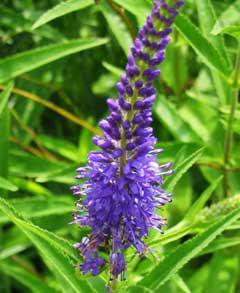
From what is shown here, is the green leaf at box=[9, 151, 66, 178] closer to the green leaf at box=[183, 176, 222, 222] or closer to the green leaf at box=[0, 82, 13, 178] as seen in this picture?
the green leaf at box=[0, 82, 13, 178]

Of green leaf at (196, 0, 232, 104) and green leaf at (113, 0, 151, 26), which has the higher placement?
green leaf at (113, 0, 151, 26)

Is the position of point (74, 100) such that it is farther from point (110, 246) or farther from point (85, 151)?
point (110, 246)

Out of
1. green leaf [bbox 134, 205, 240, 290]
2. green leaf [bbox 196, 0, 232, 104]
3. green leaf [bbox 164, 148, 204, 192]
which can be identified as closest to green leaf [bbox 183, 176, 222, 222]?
green leaf [bbox 164, 148, 204, 192]

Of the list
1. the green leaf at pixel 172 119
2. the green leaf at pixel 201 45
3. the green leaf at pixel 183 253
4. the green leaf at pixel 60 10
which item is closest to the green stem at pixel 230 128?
the green leaf at pixel 201 45

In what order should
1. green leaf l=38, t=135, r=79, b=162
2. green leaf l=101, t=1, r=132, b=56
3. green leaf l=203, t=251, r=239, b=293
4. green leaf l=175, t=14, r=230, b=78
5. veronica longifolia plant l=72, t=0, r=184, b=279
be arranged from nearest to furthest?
veronica longifolia plant l=72, t=0, r=184, b=279
green leaf l=175, t=14, r=230, b=78
green leaf l=203, t=251, r=239, b=293
green leaf l=101, t=1, r=132, b=56
green leaf l=38, t=135, r=79, b=162

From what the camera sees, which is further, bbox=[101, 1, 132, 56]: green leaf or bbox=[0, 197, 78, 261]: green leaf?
bbox=[101, 1, 132, 56]: green leaf

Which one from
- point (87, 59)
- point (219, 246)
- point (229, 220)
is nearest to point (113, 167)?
point (229, 220)

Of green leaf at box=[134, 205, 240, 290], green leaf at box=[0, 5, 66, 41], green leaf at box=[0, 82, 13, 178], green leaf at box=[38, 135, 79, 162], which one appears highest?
green leaf at box=[0, 5, 66, 41]
